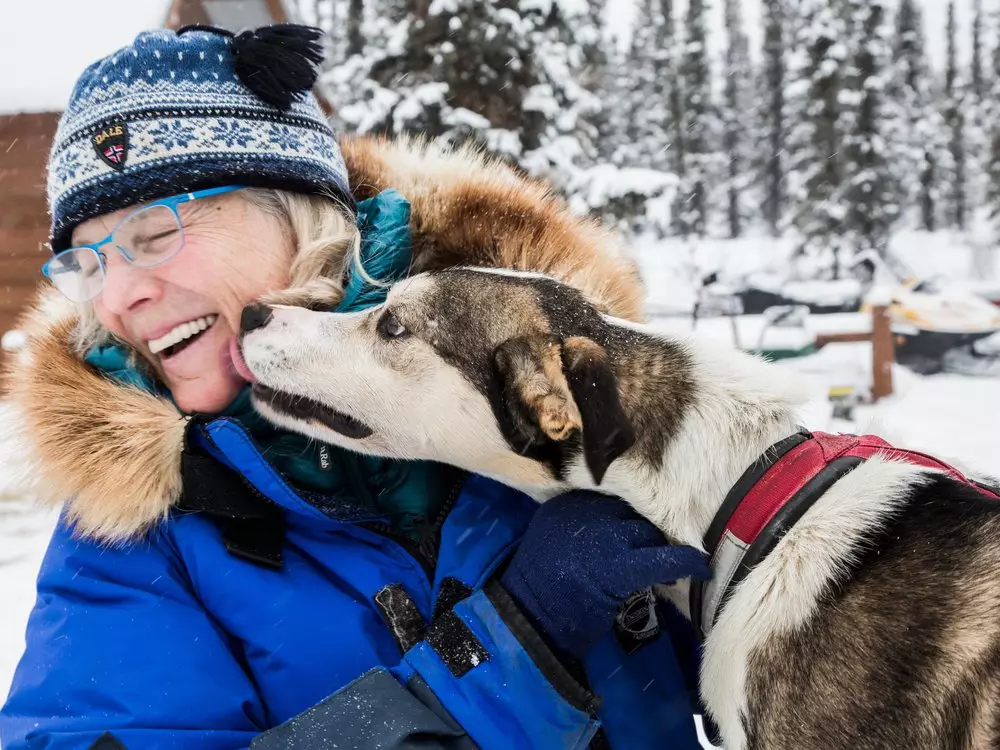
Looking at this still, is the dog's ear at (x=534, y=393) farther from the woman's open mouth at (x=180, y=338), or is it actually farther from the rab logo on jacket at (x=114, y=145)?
the rab logo on jacket at (x=114, y=145)

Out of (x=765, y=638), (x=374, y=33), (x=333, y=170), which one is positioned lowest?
(x=765, y=638)

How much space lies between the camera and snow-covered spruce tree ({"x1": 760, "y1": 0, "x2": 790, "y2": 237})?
183 feet

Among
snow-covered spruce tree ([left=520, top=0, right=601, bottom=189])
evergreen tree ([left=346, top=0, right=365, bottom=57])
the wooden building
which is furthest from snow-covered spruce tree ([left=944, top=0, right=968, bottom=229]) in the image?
the wooden building

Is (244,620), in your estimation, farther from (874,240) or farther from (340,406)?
(874,240)

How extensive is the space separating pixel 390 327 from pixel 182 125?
753 millimetres

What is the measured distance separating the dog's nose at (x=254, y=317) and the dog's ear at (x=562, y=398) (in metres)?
0.63

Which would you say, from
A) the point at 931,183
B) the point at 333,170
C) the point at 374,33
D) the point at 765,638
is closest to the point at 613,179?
the point at 374,33

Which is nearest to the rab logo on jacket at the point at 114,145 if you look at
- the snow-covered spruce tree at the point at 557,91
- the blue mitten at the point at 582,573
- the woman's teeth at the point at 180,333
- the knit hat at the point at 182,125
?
the knit hat at the point at 182,125

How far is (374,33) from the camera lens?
29.0 ft

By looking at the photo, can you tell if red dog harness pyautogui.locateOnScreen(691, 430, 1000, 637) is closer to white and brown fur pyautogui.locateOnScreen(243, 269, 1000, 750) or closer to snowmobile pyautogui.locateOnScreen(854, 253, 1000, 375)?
white and brown fur pyautogui.locateOnScreen(243, 269, 1000, 750)

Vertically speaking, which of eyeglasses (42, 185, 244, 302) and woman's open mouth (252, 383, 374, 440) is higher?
eyeglasses (42, 185, 244, 302)

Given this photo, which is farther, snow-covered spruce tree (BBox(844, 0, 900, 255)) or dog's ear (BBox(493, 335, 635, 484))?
snow-covered spruce tree (BBox(844, 0, 900, 255))

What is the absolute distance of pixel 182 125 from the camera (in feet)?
6.51

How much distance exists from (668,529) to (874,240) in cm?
3326
